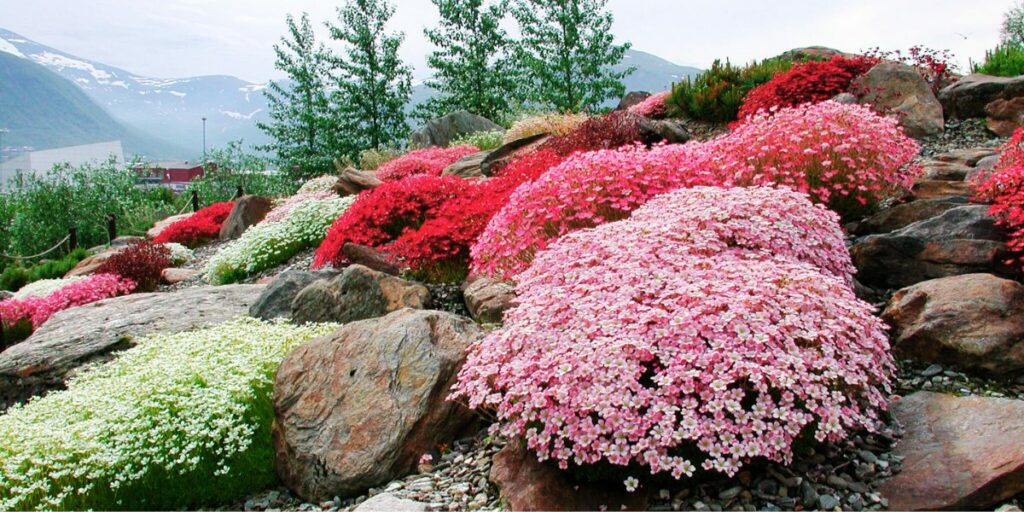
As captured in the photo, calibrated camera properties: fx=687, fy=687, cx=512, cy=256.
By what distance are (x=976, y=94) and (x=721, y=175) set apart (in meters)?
8.08

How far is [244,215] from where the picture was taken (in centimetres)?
1677

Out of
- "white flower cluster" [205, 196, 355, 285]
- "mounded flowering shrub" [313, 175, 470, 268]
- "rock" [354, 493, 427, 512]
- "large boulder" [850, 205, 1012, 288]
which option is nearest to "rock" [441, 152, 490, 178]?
"white flower cluster" [205, 196, 355, 285]

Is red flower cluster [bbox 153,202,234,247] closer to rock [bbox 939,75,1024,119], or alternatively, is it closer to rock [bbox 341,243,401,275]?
rock [bbox 341,243,401,275]

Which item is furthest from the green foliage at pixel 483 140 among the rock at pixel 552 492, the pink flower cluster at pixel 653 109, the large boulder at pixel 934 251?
the rock at pixel 552 492

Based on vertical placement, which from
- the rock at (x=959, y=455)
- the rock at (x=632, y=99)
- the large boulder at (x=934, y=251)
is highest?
the rock at (x=632, y=99)

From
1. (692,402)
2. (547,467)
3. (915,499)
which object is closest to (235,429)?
(547,467)

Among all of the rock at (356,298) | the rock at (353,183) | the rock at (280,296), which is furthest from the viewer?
the rock at (353,183)

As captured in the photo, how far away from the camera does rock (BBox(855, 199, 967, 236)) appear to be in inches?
256

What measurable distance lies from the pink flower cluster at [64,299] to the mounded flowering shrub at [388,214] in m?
4.55

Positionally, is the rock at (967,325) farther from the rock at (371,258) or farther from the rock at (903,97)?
the rock at (903,97)

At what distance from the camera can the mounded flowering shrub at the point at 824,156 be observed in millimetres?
6547

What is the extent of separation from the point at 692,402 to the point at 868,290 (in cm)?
348

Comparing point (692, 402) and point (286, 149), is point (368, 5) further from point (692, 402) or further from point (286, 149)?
point (692, 402)

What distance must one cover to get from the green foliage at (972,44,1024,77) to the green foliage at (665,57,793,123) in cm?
422
